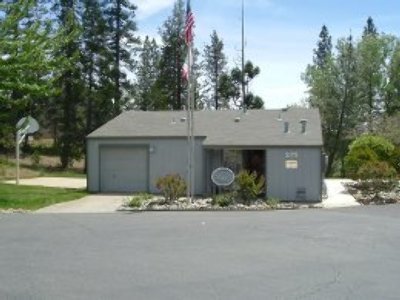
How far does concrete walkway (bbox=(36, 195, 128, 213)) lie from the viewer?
22172 millimetres

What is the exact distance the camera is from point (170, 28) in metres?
67.1

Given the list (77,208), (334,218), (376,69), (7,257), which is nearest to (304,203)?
(334,218)

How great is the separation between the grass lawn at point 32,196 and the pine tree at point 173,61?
116ft

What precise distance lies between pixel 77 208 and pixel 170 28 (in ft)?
152

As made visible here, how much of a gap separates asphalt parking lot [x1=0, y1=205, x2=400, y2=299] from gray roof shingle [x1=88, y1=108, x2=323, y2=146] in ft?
28.6

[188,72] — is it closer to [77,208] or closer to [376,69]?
[77,208]

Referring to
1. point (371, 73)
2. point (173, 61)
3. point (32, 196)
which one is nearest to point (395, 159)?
point (32, 196)

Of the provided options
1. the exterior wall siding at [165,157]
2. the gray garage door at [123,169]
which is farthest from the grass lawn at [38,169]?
the exterior wall siding at [165,157]

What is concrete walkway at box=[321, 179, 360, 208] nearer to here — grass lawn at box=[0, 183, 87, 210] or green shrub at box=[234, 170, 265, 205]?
green shrub at box=[234, 170, 265, 205]

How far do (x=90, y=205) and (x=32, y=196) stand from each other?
3.29 m

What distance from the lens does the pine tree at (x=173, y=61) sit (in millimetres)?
65000

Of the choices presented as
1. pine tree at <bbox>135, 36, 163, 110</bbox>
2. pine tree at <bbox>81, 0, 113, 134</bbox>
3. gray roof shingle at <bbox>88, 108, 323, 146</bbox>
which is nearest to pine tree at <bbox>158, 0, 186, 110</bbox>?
pine tree at <bbox>135, 36, 163, 110</bbox>

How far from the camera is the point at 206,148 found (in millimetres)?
28438

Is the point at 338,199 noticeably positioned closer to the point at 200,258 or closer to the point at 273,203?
the point at 273,203
